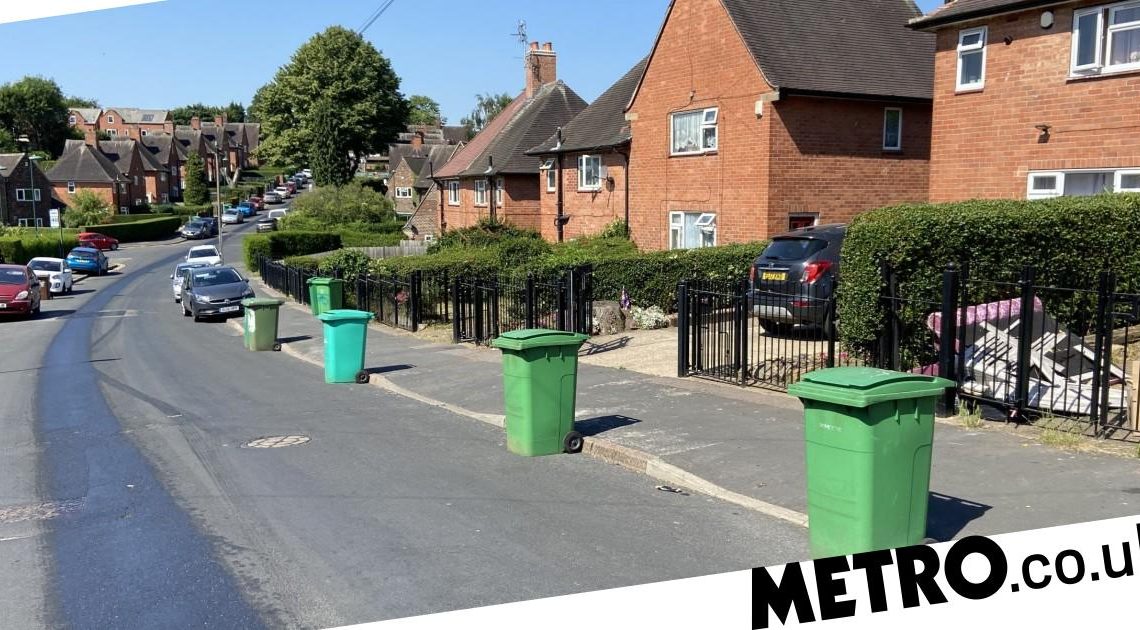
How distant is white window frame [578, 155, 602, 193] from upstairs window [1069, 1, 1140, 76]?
15.7 metres

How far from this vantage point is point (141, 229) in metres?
76.2

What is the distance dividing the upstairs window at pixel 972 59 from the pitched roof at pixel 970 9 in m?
0.38

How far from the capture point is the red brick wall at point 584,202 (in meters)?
28.3

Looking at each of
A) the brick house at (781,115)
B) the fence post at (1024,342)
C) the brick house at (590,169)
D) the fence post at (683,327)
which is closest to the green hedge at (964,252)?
the fence post at (1024,342)

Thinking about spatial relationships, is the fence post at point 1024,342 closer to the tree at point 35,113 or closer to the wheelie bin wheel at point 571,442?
the wheelie bin wheel at point 571,442

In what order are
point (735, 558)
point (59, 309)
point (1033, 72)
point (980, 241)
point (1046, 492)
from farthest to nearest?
point (59, 309) < point (1033, 72) < point (980, 241) < point (1046, 492) < point (735, 558)

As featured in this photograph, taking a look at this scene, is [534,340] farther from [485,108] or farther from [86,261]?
[485,108]

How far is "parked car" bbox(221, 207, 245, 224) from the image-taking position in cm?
8944

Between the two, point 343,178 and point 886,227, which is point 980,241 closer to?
point 886,227

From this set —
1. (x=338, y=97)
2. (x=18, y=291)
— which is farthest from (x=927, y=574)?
(x=338, y=97)

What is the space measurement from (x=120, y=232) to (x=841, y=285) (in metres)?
74.0

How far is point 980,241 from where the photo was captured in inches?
390

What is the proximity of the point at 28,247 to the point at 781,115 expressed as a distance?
48138 mm

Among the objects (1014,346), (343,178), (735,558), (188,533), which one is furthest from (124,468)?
(343,178)
